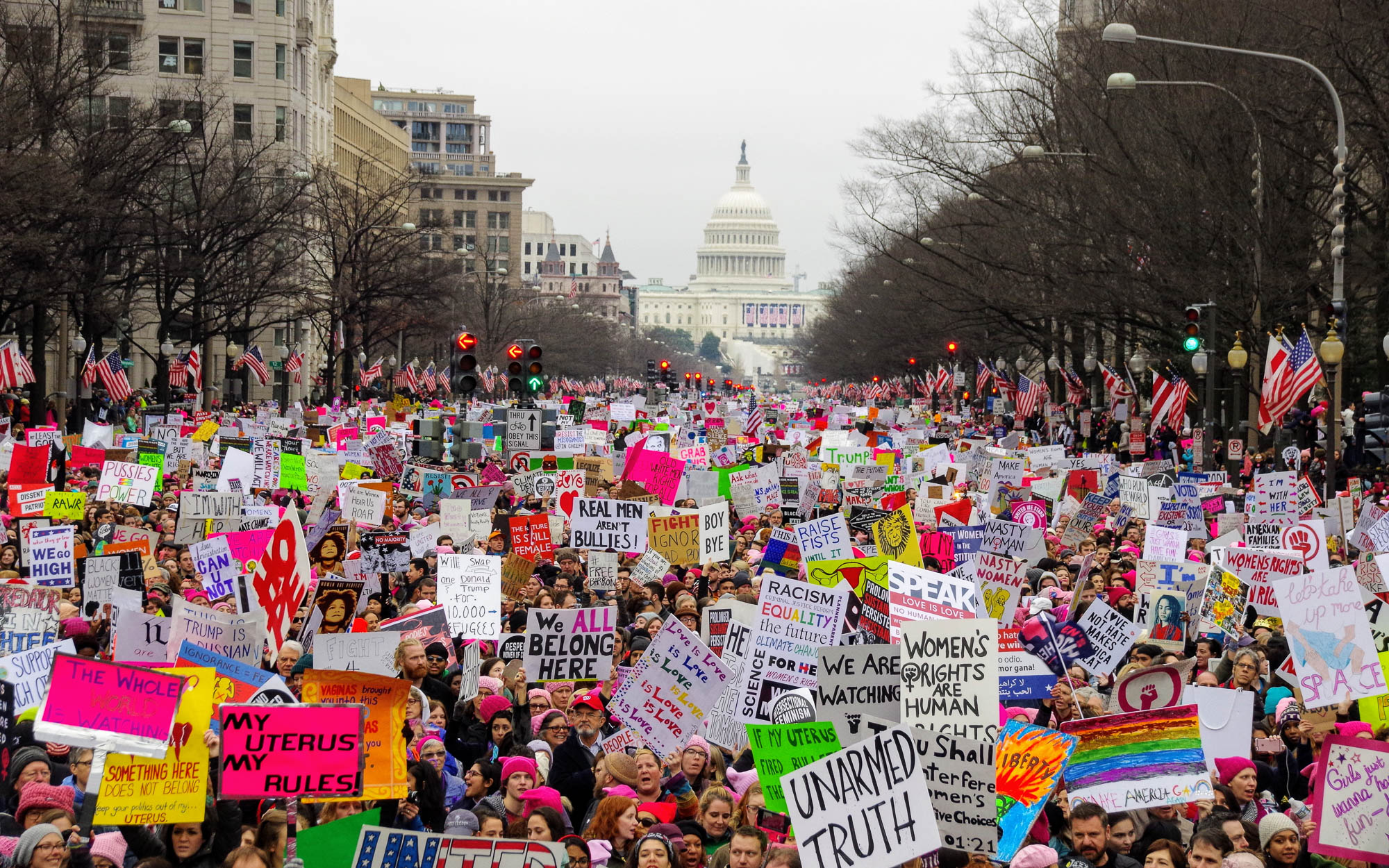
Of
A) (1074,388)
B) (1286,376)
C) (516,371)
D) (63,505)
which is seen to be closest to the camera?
(63,505)

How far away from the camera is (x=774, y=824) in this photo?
29.3ft

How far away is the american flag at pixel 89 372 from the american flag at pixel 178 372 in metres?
9.97

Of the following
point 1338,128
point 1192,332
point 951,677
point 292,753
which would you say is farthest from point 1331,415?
point 292,753

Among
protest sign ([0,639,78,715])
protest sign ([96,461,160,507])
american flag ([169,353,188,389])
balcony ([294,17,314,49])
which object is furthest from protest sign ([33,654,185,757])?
balcony ([294,17,314,49])

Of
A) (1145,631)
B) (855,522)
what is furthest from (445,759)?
(855,522)

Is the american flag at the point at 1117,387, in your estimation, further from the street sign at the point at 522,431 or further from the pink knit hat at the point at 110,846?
the pink knit hat at the point at 110,846

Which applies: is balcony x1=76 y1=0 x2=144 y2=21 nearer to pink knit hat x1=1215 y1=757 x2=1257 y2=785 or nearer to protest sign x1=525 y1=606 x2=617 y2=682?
protest sign x1=525 y1=606 x2=617 y2=682

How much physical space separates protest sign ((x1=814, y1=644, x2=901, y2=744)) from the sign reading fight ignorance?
2.08 meters

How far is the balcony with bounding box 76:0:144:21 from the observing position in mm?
63719

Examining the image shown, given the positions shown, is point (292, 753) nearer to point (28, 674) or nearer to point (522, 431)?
point (28, 674)

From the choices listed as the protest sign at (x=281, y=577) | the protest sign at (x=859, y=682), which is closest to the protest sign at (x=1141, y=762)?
the protest sign at (x=859, y=682)

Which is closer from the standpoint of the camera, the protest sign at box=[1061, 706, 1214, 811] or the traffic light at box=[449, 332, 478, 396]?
the protest sign at box=[1061, 706, 1214, 811]

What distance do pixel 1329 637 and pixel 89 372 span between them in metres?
35.2

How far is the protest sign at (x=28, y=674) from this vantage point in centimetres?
1056
